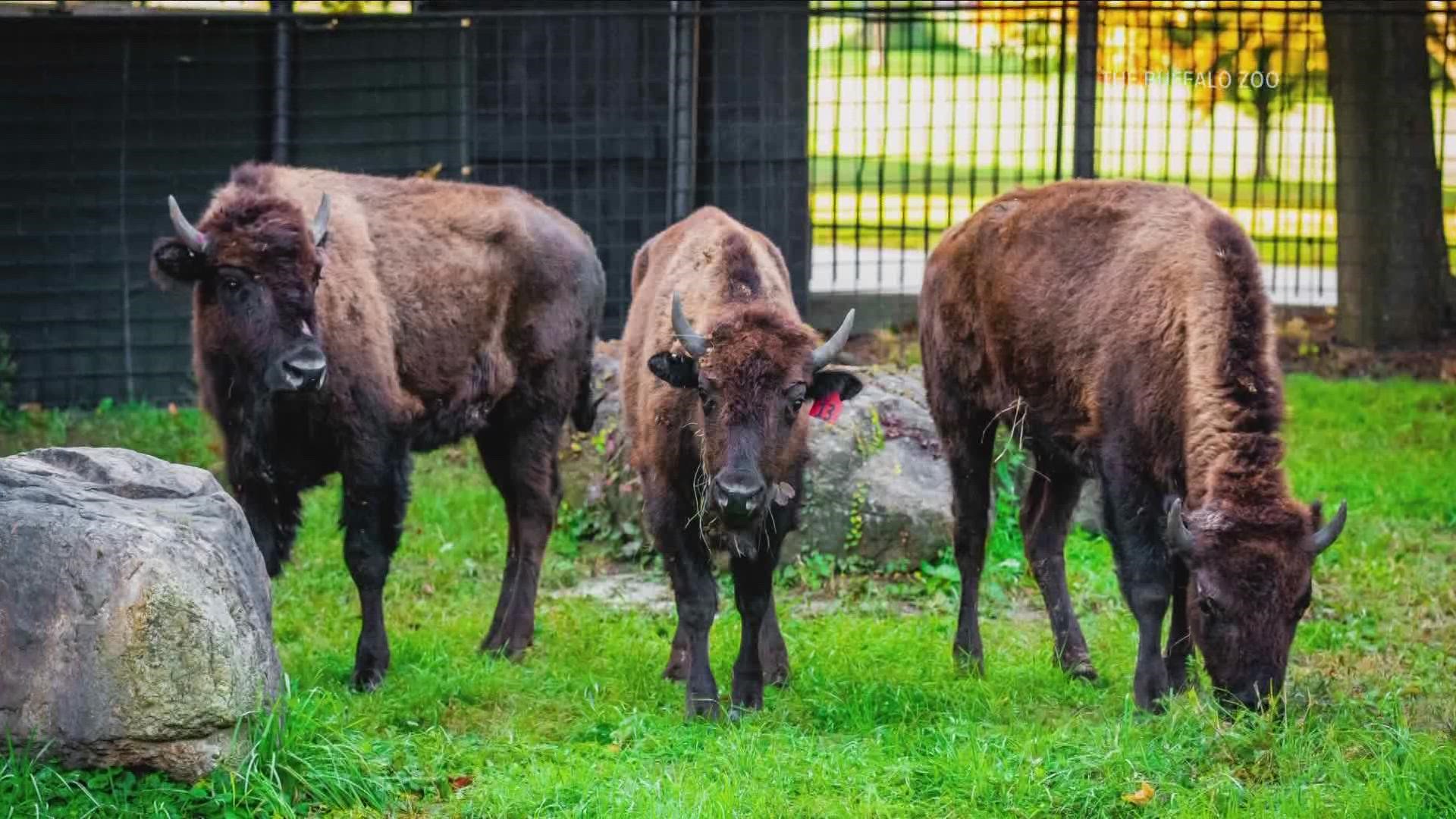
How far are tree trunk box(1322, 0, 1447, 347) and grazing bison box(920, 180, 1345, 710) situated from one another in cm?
697

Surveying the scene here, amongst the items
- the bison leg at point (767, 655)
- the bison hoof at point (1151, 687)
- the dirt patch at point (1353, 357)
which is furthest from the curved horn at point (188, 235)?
the dirt patch at point (1353, 357)

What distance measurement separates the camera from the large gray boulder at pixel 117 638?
5.22 metres

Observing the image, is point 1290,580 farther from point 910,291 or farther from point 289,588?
point 910,291

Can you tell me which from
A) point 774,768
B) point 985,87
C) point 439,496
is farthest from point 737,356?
point 985,87

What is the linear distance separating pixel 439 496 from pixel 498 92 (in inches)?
146

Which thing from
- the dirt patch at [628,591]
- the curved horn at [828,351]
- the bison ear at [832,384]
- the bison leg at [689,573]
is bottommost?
the dirt patch at [628,591]

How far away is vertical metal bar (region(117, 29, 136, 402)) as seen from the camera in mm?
12492

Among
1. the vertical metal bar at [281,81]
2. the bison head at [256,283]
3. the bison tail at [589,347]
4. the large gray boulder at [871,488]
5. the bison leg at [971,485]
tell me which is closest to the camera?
the bison head at [256,283]

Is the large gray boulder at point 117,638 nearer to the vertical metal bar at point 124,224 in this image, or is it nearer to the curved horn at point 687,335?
Answer: the curved horn at point 687,335

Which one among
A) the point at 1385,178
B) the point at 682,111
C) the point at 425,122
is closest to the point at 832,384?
the point at 682,111

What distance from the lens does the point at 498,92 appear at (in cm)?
1298

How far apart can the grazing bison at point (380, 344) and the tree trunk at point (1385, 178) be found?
771cm

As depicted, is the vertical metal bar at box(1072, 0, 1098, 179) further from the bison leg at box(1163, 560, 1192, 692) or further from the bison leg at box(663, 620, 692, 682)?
the bison leg at box(663, 620, 692, 682)

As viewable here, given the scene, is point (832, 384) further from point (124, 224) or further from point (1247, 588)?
point (124, 224)
